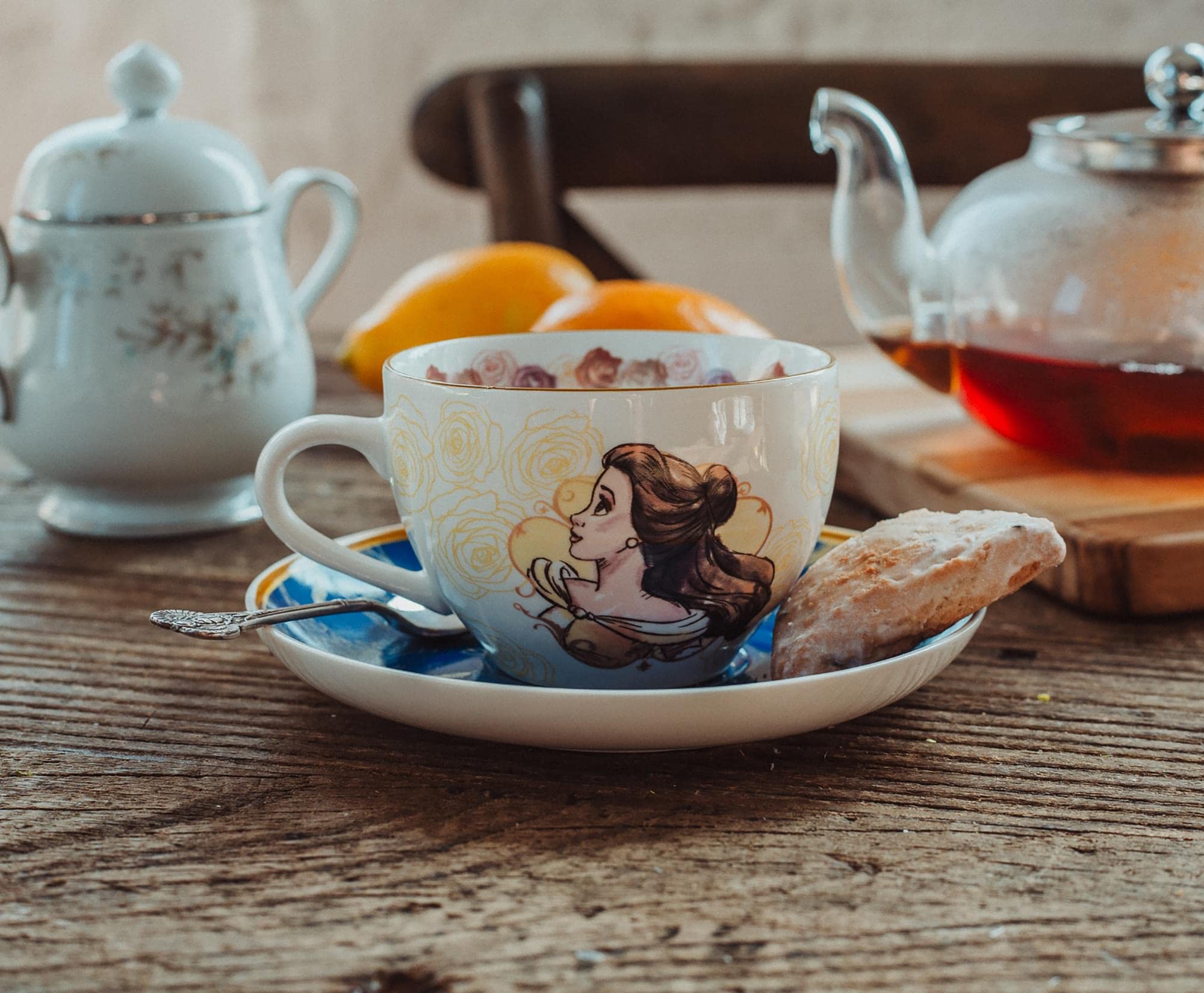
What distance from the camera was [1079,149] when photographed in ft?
2.03

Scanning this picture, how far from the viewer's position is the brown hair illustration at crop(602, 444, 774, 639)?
38 cm

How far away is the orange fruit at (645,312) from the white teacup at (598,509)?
0.21 m

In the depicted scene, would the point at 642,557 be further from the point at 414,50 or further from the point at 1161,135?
the point at 414,50

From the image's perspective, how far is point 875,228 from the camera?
2.29 feet

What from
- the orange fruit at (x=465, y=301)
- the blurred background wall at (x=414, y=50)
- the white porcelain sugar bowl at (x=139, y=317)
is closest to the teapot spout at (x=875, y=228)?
the orange fruit at (x=465, y=301)

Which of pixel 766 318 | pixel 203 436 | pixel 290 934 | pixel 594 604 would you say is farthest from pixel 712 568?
pixel 766 318

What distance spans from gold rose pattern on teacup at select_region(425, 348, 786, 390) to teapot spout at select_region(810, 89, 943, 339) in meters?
0.22

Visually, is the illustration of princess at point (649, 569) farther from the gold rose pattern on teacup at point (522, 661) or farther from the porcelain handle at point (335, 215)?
the porcelain handle at point (335, 215)

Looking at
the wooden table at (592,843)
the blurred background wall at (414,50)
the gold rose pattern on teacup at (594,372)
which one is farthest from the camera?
the blurred background wall at (414,50)

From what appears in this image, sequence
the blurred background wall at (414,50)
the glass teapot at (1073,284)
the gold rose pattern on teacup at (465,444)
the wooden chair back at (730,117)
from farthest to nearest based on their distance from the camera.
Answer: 1. the blurred background wall at (414,50)
2. the wooden chair back at (730,117)
3. the glass teapot at (1073,284)
4. the gold rose pattern on teacup at (465,444)

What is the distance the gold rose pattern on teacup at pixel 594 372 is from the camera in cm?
48

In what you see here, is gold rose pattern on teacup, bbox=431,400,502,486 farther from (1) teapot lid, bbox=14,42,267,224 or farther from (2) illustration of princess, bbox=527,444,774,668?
(1) teapot lid, bbox=14,42,267,224

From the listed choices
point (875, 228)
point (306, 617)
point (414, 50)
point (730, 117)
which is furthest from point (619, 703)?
point (414, 50)

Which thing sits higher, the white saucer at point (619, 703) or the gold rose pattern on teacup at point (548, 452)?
the gold rose pattern on teacup at point (548, 452)
